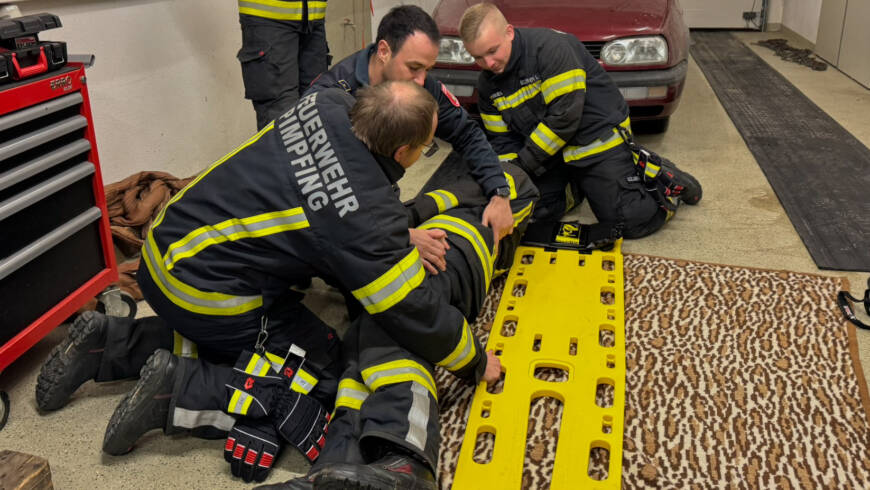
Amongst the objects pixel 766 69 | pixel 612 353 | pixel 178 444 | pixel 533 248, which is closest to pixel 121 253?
pixel 178 444

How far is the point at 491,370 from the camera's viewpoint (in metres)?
2.23

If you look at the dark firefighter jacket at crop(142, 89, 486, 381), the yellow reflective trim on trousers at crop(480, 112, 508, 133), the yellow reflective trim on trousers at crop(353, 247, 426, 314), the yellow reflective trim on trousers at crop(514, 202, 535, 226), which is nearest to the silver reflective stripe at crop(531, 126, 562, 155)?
the yellow reflective trim on trousers at crop(480, 112, 508, 133)

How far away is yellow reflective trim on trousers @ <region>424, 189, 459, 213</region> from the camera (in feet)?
8.70

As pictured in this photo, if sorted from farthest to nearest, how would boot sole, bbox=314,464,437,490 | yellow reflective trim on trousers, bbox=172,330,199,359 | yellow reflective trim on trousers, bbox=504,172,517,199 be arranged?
yellow reflective trim on trousers, bbox=504,172,517,199 < yellow reflective trim on trousers, bbox=172,330,199,359 < boot sole, bbox=314,464,437,490

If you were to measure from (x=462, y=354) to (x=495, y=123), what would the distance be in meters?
1.67

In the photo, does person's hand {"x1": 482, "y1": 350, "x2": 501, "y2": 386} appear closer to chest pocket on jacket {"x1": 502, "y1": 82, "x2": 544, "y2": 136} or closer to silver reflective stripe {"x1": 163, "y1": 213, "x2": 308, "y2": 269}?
silver reflective stripe {"x1": 163, "y1": 213, "x2": 308, "y2": 269}

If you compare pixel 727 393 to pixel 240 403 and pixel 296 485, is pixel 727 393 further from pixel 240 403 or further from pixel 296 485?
pixel 240 403

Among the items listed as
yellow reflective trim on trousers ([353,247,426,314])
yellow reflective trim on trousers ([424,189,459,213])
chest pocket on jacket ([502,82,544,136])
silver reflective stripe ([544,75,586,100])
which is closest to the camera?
yellow reflective trim on trousers ([353,247,426,314])

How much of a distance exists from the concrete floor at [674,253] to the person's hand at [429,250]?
0.66m

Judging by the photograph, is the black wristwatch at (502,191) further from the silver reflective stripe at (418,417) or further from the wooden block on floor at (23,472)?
the wooden block on floor at (23,472)

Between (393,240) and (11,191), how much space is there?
121cm

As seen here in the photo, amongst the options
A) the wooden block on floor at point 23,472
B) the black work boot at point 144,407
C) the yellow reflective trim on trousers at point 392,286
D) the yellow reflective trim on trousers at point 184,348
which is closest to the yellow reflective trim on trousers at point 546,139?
the yellow reflective trim on trousers at point 392,286

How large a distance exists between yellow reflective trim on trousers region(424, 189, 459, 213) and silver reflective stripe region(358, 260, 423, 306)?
0.80m

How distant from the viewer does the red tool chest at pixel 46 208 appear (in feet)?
6.97
